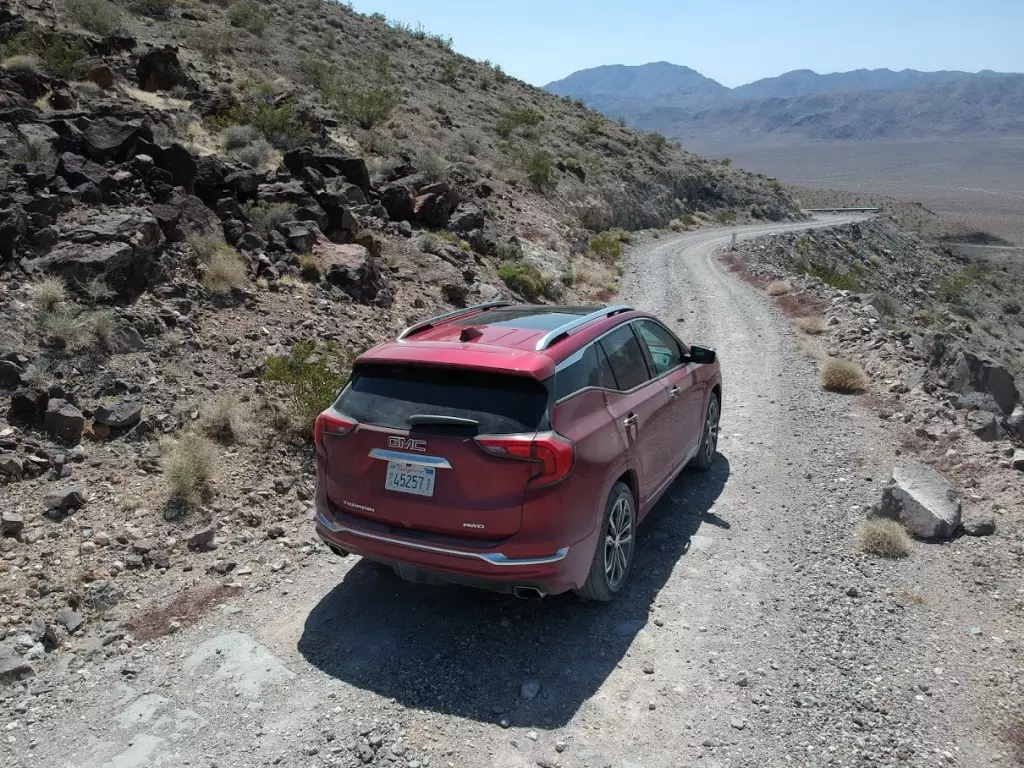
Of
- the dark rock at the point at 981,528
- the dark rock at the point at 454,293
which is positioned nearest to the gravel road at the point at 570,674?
the dark rock at the point at 981,528

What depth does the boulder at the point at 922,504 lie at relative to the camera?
6113mm

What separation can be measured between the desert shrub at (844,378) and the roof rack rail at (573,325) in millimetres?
5560

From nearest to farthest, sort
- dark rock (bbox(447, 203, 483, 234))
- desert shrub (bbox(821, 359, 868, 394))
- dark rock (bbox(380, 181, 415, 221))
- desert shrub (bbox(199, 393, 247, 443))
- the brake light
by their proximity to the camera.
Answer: the brake light < desert shrub (bbox(199, 393, 247, 443)) < desert shrub (bbox(821, 359, 868, 394)) < dark rock (bbox(380, 181, 415, 221)) < dark rock (bbox(447, 203, 483, 234))

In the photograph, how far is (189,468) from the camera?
20.2 feet

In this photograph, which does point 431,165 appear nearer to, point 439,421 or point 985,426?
point 985,426

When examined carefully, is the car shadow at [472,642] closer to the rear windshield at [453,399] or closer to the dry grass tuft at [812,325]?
the rear windshield at [453,399]

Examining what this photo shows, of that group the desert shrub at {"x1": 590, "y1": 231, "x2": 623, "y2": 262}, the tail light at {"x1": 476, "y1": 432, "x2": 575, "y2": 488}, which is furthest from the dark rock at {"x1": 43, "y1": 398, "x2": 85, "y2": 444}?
the desert shrub at {"x1": 590, "y1": 231, "x2": 623, "y2": 262}

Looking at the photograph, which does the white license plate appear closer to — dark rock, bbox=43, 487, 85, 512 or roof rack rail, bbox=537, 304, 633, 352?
roof rack rail, bbox=537, 304, 633, 352

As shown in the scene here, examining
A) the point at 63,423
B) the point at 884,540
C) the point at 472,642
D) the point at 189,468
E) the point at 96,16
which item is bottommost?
the point at 472,642

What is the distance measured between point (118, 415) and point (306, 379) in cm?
178

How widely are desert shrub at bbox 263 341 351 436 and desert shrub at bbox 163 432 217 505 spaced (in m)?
0.91

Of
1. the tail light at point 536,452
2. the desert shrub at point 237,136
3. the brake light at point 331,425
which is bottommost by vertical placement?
the brake light at point 331,425

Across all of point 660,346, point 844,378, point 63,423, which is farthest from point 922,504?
point 63,423

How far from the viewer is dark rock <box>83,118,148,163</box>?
1034 cm
